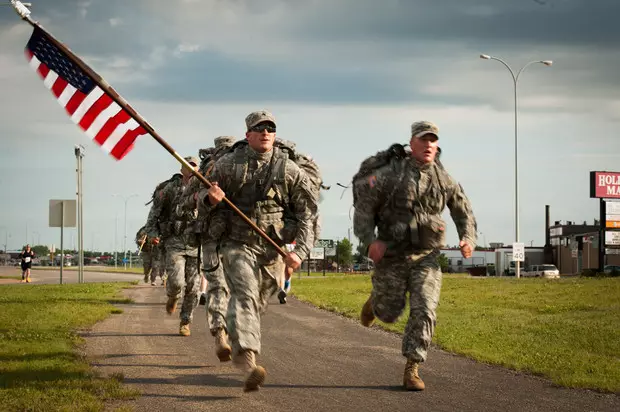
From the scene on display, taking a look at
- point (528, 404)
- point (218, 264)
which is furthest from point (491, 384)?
point (218, 264)

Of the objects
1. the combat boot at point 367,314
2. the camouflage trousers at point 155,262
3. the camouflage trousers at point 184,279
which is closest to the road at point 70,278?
the camouflage trousers at point 155,262

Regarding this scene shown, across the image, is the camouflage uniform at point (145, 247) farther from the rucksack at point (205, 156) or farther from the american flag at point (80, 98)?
the american flag at point (80, 98)

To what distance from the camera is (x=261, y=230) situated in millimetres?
8367

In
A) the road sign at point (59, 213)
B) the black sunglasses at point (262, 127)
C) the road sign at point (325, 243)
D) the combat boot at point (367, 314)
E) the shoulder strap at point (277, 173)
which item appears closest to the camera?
the black sunglasses at point (262, 127)

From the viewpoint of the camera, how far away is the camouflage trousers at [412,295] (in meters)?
8.23

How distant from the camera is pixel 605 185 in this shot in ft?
190

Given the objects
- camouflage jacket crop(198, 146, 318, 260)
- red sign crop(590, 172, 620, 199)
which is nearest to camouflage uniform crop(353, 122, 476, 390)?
camouflage jacket crop(198, 146, 318, 260)

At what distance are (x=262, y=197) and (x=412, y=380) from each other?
2172mm

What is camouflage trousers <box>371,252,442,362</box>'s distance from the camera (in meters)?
8.23

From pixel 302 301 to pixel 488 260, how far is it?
377ft

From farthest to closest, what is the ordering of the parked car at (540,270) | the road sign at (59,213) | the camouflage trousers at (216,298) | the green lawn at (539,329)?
the parked car at (540,270) → the road sign at (59,213) → the green lawn at (539,329) → the camouflage trousers at (216,298)

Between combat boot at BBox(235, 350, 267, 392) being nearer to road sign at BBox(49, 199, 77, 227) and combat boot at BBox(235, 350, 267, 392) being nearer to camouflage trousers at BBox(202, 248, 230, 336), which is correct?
camouflage trousers at BBox(202, 248, 230, 336)

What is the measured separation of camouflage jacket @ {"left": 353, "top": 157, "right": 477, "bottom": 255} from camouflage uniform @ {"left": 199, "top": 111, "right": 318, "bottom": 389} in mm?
527

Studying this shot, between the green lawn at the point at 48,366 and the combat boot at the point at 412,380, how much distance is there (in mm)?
2399
